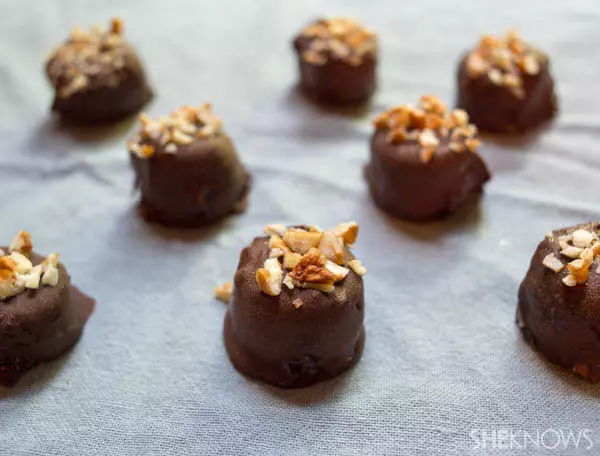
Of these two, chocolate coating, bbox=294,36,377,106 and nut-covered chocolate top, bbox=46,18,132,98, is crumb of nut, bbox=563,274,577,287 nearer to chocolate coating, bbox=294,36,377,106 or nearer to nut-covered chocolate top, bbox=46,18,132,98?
chocolate coating, bbox=294,36,377,106

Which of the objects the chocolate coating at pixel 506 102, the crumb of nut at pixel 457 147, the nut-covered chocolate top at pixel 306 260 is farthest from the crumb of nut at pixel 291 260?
the chocolate coating at pixel 506 102

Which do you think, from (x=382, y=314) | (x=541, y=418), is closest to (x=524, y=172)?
(x=382, y=314)

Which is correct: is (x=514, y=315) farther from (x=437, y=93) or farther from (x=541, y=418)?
(x=437, y=93)

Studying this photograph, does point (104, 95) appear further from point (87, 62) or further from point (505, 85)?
point (505, 85)

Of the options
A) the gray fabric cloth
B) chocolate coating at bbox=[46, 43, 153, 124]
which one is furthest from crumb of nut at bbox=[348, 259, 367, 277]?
chocolate coating at bbox=[46, 43, 153, 124]

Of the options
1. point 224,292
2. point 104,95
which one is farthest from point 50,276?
point 104,95

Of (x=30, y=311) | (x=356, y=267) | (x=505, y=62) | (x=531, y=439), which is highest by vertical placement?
(x=505, y=62)

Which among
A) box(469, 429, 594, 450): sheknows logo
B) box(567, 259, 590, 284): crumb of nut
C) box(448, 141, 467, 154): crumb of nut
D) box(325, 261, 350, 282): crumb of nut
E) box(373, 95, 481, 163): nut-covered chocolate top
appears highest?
box(373, 95, 481, 163): nut-covered chocolate top

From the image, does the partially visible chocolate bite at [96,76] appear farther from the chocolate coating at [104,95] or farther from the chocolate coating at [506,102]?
the chocolate coating at [506,102]
